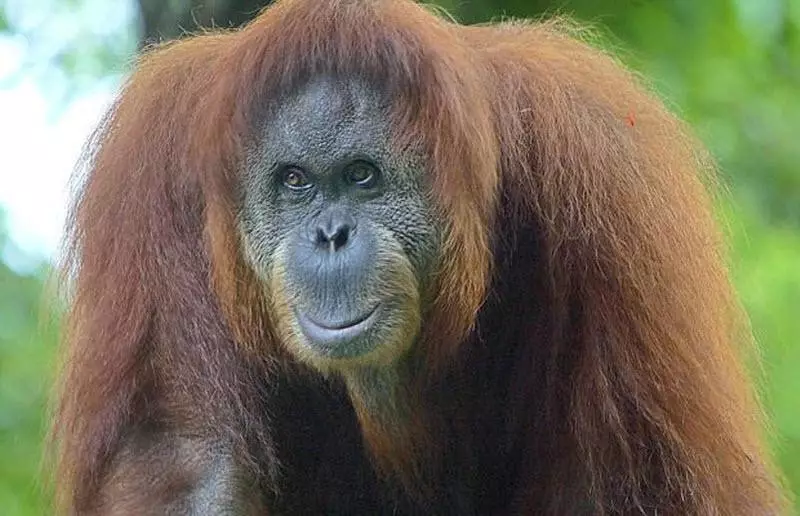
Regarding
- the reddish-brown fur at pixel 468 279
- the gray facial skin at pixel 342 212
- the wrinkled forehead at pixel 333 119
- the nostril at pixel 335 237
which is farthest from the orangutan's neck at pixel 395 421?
the wrinkled forehead at pixel 333 119

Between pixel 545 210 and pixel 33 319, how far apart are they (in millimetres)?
2356

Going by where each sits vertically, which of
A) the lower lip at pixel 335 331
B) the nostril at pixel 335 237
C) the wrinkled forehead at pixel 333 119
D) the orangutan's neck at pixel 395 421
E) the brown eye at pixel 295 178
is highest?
the wrinkled forehead at pixel 333 119

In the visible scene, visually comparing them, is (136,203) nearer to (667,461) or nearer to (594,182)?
(594,182)

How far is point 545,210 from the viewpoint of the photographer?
387cm

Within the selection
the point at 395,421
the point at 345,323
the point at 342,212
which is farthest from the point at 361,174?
the point at 395,421

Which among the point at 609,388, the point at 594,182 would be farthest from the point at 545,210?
the point at 609,388

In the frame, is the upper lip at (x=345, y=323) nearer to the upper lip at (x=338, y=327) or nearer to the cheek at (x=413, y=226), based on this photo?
the upper lip at (x=338, y=327)

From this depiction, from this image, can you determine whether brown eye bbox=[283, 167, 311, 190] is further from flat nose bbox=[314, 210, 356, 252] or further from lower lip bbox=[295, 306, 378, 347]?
lower lip bbox=[295, 306, 378, 347]

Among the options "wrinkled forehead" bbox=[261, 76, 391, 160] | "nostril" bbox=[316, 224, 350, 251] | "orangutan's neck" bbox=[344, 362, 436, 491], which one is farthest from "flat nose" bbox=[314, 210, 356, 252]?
"orangutan's neck" bbox=[344, 362, 436, 491]

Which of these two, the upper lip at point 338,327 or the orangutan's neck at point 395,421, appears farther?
the orangutan's neck at point 395,421

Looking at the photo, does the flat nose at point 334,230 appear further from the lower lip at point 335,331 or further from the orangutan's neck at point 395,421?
the orangutan's neck at point 395,421

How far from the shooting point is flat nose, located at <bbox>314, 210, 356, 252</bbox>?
3707mm

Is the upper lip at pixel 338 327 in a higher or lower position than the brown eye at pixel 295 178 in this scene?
lower

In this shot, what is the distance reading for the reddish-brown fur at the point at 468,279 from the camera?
376cm
